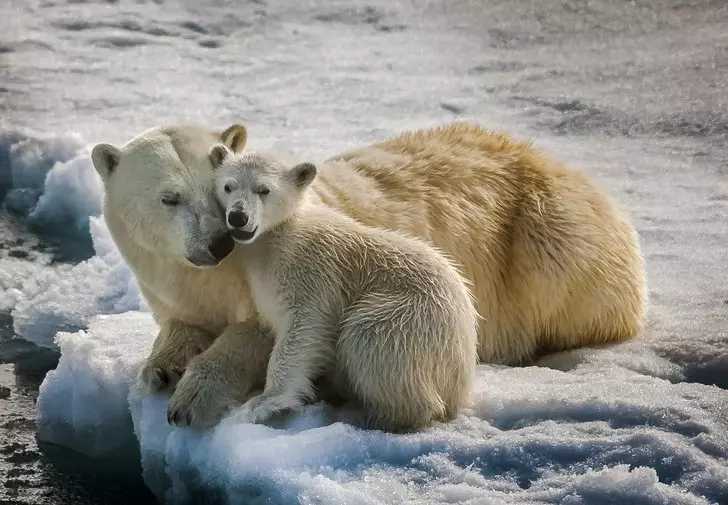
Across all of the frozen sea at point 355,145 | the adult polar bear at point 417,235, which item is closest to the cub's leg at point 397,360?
the frozen sea at point 355,145

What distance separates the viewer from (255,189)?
358 cm

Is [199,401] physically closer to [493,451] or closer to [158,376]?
[158,376]

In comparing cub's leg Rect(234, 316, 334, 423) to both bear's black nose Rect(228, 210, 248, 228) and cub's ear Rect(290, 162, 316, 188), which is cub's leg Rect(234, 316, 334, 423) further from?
cub's ear Rect(290, 162, 316, 188)

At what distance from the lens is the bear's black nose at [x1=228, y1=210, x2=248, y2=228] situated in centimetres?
342

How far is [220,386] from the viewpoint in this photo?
11.9 feet

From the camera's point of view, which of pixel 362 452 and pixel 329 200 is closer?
pixel 362 452

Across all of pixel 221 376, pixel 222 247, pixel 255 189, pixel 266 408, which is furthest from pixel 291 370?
A: pixel 255 189

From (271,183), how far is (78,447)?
147 centimetres

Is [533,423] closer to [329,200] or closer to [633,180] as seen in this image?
[329,200]

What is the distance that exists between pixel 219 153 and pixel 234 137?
336 millimetres

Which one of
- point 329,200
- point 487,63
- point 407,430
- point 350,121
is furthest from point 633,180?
point 407,430

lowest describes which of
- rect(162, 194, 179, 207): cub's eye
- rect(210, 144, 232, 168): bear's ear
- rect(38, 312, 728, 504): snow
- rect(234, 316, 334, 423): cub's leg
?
rect(38, 312, 728, 504): snow

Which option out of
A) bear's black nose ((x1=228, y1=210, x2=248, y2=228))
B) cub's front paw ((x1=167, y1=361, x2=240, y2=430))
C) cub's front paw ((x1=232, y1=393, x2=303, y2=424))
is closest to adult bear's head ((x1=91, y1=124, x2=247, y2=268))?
bear's black nose ((x1=228, y1=210, x2=248, y2=228))

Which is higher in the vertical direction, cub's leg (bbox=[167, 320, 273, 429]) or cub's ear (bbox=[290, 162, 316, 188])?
cub's ear (bbox=[290, 162, 316, 188])
